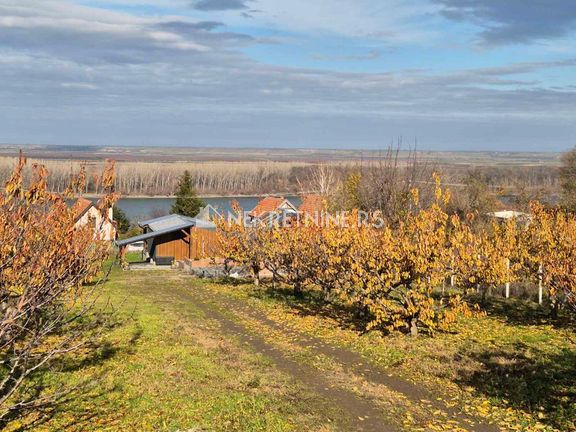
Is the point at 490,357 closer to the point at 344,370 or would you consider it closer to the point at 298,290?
the point at 344,370

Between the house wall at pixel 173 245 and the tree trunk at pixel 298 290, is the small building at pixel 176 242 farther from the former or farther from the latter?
the tree trunk at pixel 298 290

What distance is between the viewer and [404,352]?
13.0 meters

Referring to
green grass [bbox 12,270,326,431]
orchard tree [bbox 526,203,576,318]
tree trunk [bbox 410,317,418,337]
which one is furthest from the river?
tree trunk [bbox 410,317,418,337]

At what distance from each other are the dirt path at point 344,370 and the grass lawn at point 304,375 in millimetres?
66

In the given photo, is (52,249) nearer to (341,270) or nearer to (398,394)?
(398,394)

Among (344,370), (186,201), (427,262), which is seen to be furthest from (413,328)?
(186,201)

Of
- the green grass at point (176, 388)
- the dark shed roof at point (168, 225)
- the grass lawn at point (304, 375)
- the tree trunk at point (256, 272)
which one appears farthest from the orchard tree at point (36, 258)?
the dark shed roof at point (168, 225)

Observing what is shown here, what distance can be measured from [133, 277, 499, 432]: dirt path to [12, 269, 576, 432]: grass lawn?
0.22 ft

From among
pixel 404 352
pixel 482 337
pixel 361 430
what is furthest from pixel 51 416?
pixel 482 337

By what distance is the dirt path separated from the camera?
8984 millimetres

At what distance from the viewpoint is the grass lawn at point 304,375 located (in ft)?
29.5

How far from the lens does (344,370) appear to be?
11.8 m

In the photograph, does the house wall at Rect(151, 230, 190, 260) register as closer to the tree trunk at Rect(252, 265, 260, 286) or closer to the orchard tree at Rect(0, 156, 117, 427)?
the tree trunk at Rect(252, 265, 260, 286)

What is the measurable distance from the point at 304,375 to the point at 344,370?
91cm
